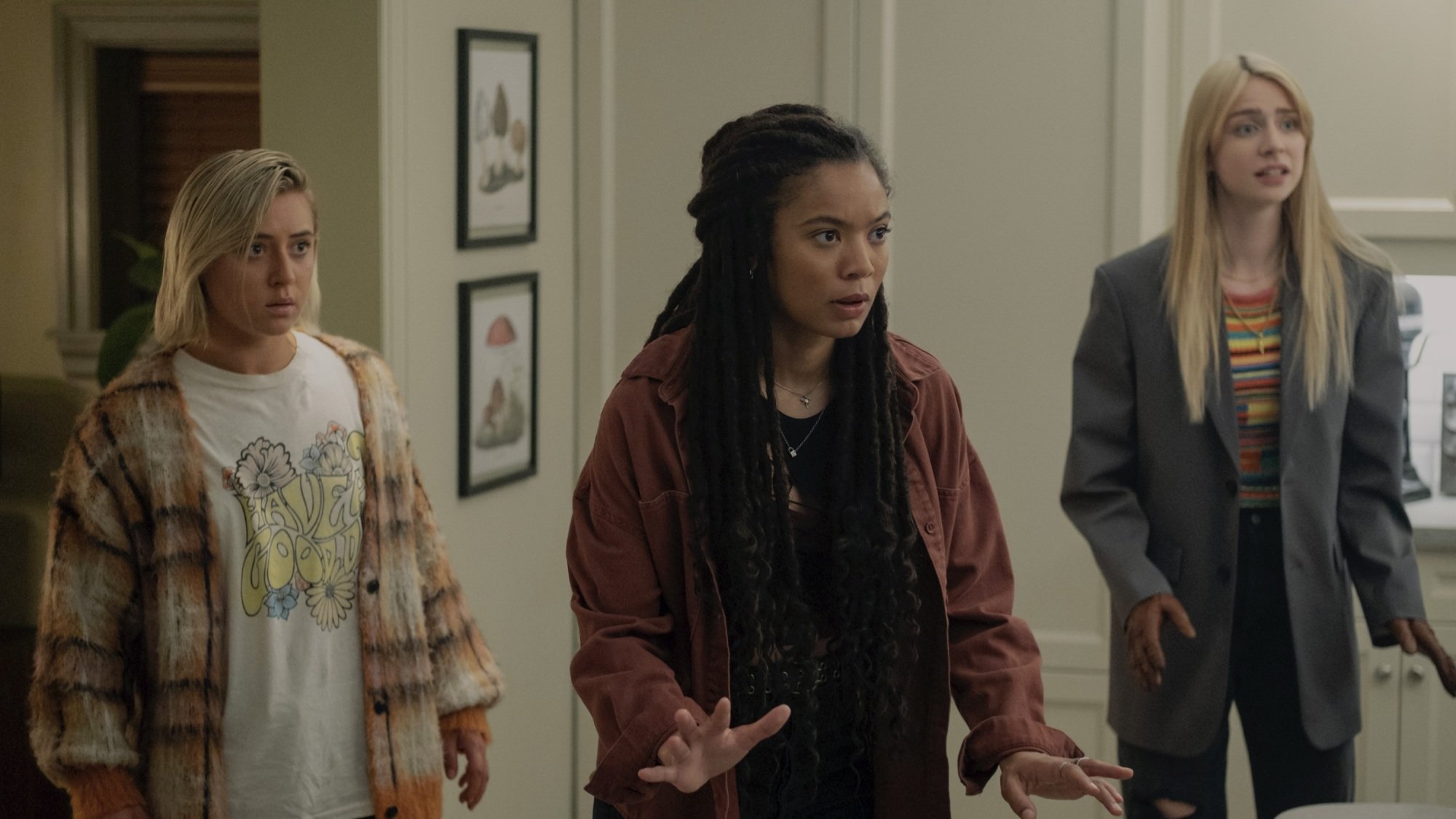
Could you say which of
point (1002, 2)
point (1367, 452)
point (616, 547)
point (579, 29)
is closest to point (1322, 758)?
point (1367, 452)

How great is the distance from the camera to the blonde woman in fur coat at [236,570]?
1861mm

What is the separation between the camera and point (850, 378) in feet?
5.44

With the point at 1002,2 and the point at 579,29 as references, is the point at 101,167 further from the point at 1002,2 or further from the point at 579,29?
the point at 1002,2

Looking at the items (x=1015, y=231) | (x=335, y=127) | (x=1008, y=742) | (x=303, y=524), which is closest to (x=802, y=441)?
(x=1008, y=742)

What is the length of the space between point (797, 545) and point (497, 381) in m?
1.62

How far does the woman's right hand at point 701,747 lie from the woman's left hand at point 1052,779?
26 centimetres

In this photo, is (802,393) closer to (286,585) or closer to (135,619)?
(286,585)

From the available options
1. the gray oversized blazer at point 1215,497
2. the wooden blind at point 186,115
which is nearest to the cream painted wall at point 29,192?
the wooden blind at point 186,115

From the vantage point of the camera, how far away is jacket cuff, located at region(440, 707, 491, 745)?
7.10 feet

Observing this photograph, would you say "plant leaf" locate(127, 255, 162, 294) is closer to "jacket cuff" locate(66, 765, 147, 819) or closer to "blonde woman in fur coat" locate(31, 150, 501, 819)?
"blonde woman in fur coat" locate(31, 150, 501, 819)

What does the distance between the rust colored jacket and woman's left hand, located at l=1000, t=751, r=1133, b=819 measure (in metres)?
0.02

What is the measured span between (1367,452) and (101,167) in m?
2.77

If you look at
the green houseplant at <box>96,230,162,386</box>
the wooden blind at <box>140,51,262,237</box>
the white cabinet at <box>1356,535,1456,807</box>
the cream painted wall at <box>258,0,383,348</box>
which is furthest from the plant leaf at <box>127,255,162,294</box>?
the white cabinet at <box>1356,535,1456,807</box>

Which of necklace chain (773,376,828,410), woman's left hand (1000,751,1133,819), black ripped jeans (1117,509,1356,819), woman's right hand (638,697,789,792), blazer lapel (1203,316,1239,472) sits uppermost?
necklace chain (773,376,828,410)
